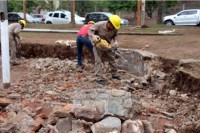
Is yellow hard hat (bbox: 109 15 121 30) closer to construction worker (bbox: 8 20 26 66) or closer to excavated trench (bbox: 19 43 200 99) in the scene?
excavated trench (bbox: 19 43 200 99)

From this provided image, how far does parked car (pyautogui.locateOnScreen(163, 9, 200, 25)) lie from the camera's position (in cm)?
2177

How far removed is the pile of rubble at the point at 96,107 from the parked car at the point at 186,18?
14.5 meters

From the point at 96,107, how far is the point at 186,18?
18.1 metres

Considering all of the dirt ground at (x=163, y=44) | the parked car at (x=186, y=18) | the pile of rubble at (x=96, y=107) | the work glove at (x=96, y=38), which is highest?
the parked car at (x=186, y=18)

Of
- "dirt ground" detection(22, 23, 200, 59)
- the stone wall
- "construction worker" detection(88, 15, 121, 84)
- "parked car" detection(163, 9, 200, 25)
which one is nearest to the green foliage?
"parked car" detection(163, 9, 200, 25)

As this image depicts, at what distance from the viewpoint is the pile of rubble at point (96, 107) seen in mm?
5379

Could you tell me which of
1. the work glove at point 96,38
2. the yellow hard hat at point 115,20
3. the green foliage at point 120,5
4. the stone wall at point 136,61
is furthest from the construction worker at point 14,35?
the green foliage at point 120,5

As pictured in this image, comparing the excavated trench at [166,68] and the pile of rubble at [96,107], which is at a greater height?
the excavated trench at [166,68]

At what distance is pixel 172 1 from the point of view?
30047 mm

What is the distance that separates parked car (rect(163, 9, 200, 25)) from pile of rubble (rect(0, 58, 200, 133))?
14.5m

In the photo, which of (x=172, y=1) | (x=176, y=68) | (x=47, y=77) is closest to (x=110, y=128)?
(x=176, y=68)

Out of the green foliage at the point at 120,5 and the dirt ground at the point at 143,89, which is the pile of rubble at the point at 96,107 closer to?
the dirt ground at the point at 143,89

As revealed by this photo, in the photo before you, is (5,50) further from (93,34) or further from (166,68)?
(166,68)

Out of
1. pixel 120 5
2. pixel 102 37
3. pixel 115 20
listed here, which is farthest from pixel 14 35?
pixel 120 5
